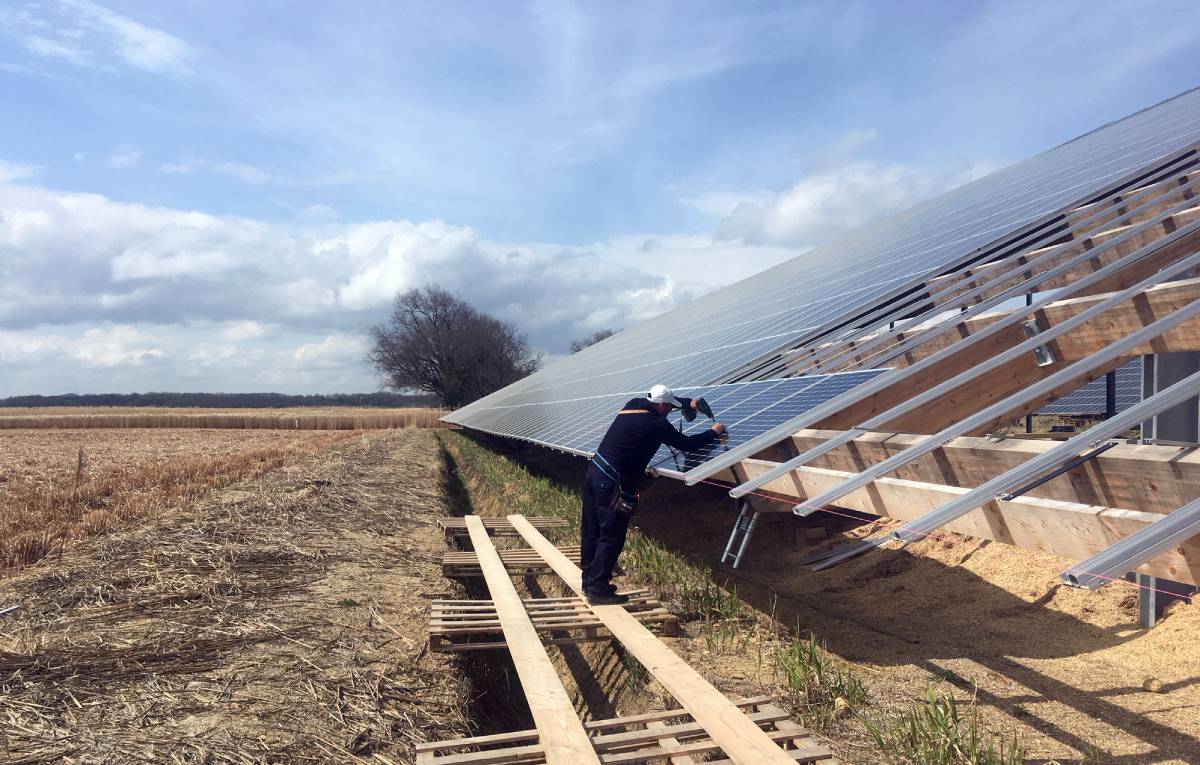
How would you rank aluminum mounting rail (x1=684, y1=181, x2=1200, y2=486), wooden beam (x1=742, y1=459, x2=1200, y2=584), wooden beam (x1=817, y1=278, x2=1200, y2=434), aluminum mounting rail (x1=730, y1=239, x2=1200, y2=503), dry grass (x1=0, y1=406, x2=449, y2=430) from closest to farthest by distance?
1. wooden beam (x1=742, y1=459, x2=1200, y2=584)
2. wooden beam (x1=817, y1=278, x2=1200, y2=434)
3. aluminum mounting rail (x1=730, y1=239, x2=1200, y2=503)
4. aluminum mounting rail (x1=684, y1=181, x2=1200, y2=486)
5. dry grass (x1=0, y1=406, x2=449, y2=430)

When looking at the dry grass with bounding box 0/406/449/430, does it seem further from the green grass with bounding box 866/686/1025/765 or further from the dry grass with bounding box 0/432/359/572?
the green grass with bounding box 866/686/1025/765

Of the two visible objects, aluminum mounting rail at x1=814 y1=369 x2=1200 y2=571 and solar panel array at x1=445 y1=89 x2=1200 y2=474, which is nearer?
aluminum mounting rail at x1=814 y1=369 x2=1200 y2=571

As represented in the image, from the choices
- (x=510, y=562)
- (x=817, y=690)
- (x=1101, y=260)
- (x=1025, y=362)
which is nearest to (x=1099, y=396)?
(x=1101, y=260)

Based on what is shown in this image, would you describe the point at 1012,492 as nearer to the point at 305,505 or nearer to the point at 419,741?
the point at 419,741

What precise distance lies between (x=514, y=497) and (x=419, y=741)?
10.8 meters

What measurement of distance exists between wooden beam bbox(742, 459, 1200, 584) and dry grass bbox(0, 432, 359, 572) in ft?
29.8

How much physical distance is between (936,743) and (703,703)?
130 cm

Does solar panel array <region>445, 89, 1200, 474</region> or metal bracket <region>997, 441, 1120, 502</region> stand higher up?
solar panel array <region>445, 89, 1200, 474</region>

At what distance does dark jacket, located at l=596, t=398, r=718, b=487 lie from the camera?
7.04 metres

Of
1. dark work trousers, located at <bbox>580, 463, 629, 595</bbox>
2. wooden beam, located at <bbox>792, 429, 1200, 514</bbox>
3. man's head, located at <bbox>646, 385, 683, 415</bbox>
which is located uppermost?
man's head, located at <bbox>646, 385, 683, 415</bbox>

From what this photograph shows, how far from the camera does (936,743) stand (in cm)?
409

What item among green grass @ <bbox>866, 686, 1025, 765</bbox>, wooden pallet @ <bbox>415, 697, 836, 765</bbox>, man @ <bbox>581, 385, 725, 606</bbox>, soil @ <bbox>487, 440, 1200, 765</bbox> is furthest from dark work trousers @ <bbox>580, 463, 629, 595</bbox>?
green grass @ <bbox>866, 686, 1025, 765</bbox>

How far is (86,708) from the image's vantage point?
4945 mm

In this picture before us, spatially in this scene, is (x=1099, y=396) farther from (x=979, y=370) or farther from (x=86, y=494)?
(x=86, y=494)
